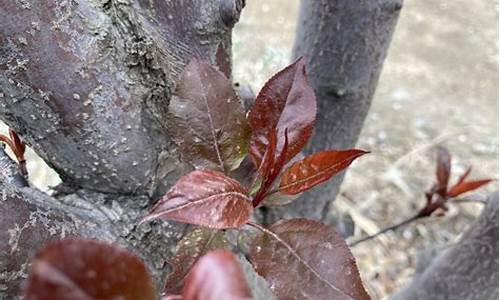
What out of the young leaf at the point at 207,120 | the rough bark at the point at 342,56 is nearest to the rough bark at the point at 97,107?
the young leaf at the point at 207,120

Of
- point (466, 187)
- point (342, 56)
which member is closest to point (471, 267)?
point (466, 187)

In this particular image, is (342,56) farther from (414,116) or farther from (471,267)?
(414,116)

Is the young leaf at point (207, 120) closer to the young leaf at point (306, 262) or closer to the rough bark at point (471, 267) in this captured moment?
the young leaf at point (306, 262)

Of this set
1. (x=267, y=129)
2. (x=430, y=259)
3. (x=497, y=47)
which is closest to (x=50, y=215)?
(x=267, y=129)

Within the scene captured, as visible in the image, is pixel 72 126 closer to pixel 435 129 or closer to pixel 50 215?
pixel 50 215

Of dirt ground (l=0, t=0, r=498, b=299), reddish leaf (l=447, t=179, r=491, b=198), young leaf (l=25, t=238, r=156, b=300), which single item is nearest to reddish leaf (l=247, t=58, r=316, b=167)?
young leaf (l=25, t=238, r=156, b=300)

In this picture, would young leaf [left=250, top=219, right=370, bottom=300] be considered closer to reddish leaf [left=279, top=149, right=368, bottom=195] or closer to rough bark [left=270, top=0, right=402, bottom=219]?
reddish leaf [left=279, top=149, right=368, bottom=195]
